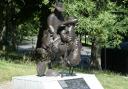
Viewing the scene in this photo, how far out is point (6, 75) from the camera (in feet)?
46.6

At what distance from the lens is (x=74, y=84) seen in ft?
32.9

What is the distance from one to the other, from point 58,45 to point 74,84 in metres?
0.98

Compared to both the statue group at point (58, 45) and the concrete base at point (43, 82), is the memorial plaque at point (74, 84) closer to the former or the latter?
the concrete base at point (43, 82)

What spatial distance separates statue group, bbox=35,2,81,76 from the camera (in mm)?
10398

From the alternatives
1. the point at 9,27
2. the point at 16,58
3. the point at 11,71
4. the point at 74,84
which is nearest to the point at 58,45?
the point at 74,84

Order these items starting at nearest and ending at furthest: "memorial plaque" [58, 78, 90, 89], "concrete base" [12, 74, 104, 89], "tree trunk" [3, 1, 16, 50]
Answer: "concrete base" [12, 74, 104, 89] → "memorial plaque" [58, 78, 90, 89] → "tree trunk" [3, 1, 16, 50]

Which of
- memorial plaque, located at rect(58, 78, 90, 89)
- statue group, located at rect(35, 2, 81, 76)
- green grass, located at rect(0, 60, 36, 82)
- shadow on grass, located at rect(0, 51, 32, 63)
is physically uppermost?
statue group, located at rect(35, 2, 81, 76)

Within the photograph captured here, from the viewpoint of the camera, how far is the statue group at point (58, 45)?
10398mm

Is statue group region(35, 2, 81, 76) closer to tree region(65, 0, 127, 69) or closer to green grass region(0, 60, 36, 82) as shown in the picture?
green grass region(0, 60, 36, 82)

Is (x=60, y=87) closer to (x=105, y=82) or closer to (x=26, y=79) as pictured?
(x=26, y=79)

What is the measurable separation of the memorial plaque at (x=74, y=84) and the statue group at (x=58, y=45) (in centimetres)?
41

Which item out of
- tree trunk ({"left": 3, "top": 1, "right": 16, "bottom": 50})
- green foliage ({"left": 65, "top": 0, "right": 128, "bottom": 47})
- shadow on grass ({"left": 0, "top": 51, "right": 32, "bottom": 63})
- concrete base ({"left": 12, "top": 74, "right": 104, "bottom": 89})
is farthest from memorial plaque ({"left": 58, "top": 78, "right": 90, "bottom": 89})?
tree trunk ({"left": 3, "top": 1, "right": 16, "bottom": 50})

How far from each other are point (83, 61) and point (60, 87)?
2671 centimetres

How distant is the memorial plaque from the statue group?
412 millimetres
